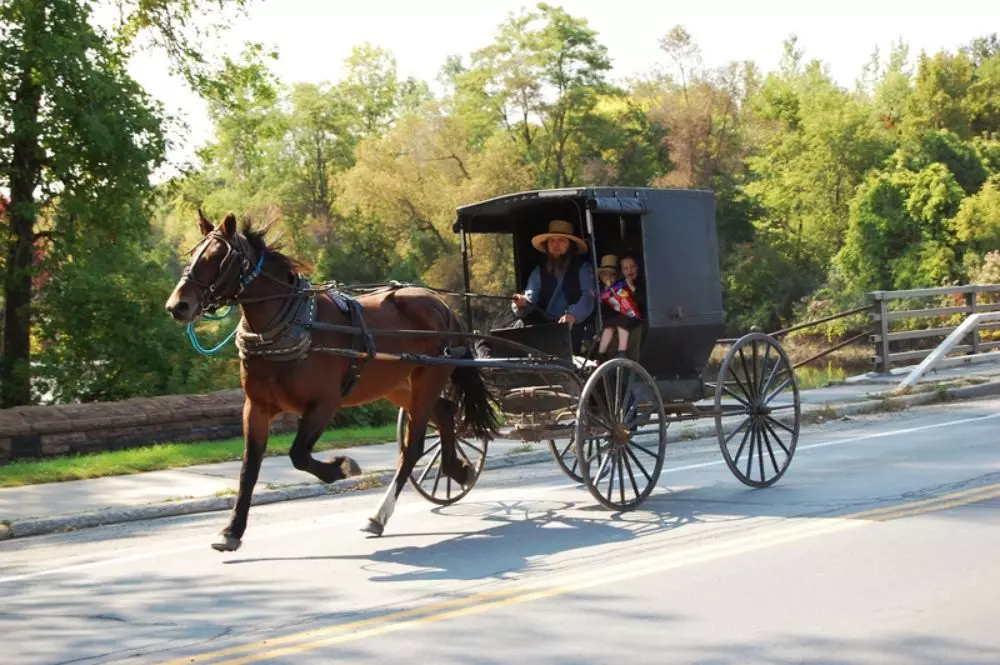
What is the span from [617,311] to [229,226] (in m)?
3.64

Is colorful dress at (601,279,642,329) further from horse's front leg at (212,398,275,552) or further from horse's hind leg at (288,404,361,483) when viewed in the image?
horse's front leg at (212,398,275,552)

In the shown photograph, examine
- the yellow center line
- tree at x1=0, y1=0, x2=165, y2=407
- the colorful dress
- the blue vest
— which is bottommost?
the yellow center line

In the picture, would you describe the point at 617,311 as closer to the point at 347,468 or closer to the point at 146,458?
the point at 347,468

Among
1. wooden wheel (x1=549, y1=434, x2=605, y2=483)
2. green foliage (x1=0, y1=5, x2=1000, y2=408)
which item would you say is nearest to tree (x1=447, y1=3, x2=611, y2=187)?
green foliage (x1=0, y1=5, x2=1000, y2=408)

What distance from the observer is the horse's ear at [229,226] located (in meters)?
9.08

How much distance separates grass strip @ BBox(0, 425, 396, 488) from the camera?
540 inches

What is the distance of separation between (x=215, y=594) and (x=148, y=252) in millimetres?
15740

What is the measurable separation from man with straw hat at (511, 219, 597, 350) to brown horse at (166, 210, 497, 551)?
136cm

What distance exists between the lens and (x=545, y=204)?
39.3 ft

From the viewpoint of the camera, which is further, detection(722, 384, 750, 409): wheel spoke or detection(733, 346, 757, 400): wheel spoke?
detection(722, 384, 750, 409): wheel spoke

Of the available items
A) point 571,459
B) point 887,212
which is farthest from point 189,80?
point 887,212

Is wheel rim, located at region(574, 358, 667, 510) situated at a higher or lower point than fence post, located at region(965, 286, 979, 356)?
lower

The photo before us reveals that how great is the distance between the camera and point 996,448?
13234 millimetres

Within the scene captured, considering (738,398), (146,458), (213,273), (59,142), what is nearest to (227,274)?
(213,273)
